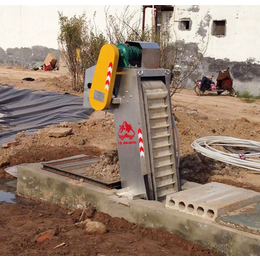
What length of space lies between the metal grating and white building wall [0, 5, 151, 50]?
49.6ft

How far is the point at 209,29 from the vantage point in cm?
1620

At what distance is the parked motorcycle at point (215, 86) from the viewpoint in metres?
15.5

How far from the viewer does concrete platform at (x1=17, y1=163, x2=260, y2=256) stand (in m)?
3.96

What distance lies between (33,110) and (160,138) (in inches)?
244

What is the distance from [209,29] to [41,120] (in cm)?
872

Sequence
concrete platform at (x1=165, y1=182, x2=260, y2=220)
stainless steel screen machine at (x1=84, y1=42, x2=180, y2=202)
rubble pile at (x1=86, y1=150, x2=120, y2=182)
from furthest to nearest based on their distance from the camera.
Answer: rubble pile at (x1=86, y1=150, x2=120, y2=182) → stainless steel screen machine at (x1=84, y1=42, x2=180, y2=202) → concrete platform at (x1=165, y1=182, x2=260, y2=220)

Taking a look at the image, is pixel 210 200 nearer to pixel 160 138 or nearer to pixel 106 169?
pixel 160 138

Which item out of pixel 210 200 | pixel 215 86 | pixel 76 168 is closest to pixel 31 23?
pixel 215 86

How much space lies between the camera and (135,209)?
4742 mm

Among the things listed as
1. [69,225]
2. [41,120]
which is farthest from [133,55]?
[41,120]

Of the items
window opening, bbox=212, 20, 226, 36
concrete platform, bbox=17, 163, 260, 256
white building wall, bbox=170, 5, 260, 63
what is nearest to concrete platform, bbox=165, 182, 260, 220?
concrete platform, bbox=17, 163, 260, 256

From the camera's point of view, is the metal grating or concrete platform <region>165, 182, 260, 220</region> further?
the metal grating

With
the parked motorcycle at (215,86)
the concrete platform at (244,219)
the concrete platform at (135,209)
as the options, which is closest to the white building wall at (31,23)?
the parked motorcycle at (215,86)

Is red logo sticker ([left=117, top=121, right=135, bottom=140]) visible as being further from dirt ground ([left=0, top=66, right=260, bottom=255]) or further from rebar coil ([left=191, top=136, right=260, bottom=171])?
rebar coil ([left=191, top=136, right=260, bottom=171])
